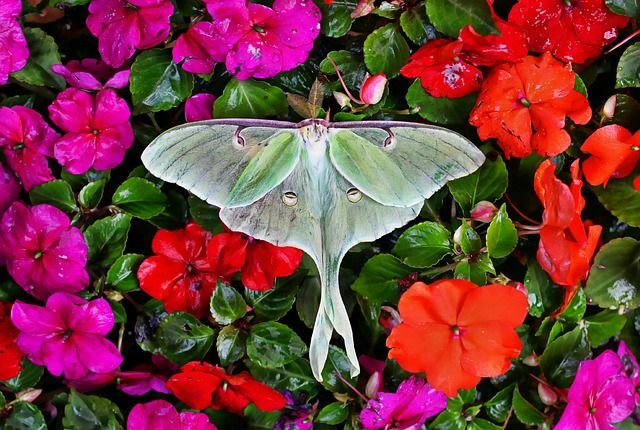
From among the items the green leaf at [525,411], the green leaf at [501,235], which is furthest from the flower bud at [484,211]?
the green leaf at [525,411]

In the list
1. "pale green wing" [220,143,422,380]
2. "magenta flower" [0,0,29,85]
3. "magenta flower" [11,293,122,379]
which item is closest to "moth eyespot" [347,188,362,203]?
"pale green wing" [220,143,422,380]

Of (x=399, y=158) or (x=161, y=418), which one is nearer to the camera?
(x=399, y=158)

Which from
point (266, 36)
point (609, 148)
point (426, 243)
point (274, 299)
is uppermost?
point (266, 36)

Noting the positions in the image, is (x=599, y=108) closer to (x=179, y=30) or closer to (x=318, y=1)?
(x=318, y=1)

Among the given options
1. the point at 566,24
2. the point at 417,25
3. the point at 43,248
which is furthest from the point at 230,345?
the point at 566,24

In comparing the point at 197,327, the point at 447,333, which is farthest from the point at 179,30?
the point at 447,333

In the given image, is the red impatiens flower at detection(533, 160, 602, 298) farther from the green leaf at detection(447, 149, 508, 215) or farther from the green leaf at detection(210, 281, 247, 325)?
the green leaf at detection(210, 281, 247, 325)

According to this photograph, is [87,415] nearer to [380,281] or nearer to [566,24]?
[380,281]
